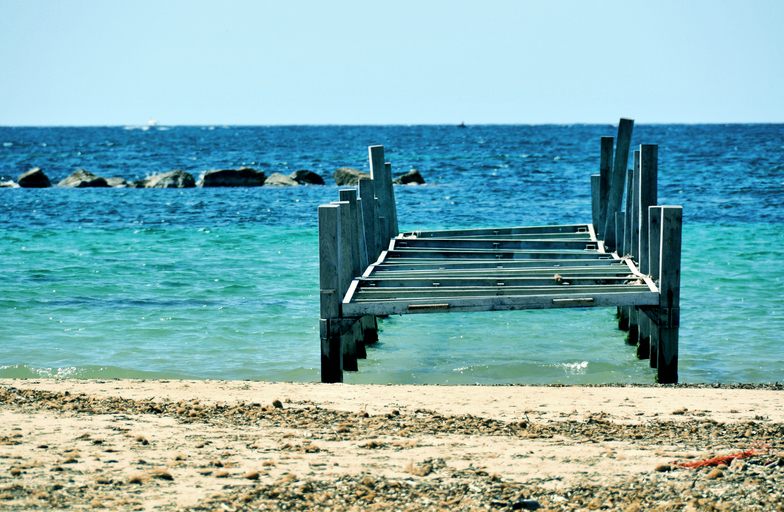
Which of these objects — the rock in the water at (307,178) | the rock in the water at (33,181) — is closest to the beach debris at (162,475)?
the rock in the water at (307,178)

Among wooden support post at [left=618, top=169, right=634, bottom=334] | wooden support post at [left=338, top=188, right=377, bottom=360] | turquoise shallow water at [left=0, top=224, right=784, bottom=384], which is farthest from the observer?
wooden support post at [left=618, top=169, right=634, bottom=334]

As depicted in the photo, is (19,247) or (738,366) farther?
(19,247)

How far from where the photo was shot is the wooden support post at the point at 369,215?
425 inches

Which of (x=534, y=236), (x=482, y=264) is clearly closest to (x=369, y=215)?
(x=482, y=264)

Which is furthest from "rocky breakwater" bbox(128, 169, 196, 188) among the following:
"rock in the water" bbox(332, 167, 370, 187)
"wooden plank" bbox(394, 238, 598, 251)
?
"wooden plank" bbox(394, 238, 598, 251)

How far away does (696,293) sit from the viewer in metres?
13.5

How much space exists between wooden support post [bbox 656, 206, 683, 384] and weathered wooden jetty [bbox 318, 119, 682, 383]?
0.01m

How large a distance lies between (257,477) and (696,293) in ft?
35.7

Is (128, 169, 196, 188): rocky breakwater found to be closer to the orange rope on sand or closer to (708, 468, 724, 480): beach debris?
the orange rope on sand

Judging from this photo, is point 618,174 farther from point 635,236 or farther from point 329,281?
point 329,281

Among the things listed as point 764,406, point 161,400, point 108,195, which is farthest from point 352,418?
point 108,195

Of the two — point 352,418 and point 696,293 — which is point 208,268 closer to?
point 696,293

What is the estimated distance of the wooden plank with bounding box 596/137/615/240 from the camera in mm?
12055

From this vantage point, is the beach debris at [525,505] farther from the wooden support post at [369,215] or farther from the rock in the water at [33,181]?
the rock in the water at [33,181]
